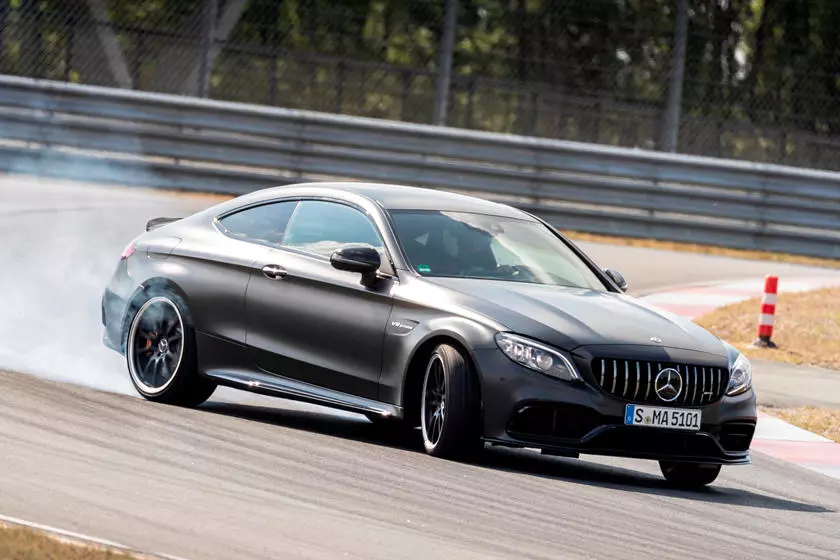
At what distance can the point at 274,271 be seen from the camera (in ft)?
32.0

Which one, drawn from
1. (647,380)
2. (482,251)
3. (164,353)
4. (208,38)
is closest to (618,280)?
(482,251)

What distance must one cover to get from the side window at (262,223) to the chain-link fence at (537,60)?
29.9 feet

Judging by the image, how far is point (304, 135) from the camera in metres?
21.6

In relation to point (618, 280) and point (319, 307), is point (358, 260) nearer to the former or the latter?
point (319, 307)

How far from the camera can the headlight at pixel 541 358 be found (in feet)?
28.0

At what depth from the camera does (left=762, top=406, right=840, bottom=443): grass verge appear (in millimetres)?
12117

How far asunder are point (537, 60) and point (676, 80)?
1.51 metres

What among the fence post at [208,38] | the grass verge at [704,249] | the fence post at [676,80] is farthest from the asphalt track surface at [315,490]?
the grass verge at [704,249]

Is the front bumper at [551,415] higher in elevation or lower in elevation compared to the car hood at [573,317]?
lower

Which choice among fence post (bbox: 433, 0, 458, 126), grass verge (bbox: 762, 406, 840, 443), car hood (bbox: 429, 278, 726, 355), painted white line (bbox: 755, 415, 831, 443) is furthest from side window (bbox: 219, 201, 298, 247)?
fence post (bbox: 433, 0, 458, 126)

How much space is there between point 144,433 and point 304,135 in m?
A: 13.2

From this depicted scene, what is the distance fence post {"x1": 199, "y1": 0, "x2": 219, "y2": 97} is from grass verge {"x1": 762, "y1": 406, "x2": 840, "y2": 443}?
9.34 metres

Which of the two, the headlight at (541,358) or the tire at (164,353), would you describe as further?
the tire at (164,353)

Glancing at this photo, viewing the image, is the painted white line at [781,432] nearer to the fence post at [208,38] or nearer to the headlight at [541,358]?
the headlight at [541,358]
